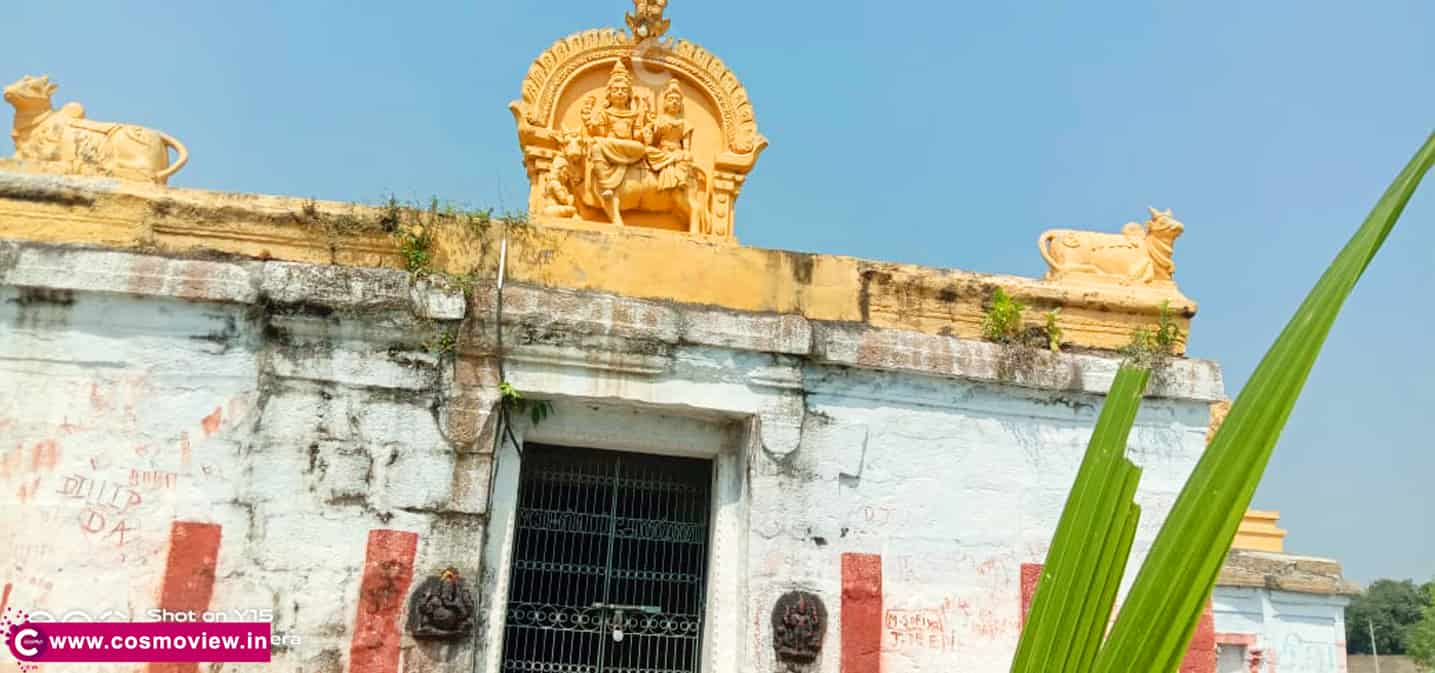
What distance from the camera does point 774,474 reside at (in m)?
6.28

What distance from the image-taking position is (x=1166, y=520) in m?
0.85

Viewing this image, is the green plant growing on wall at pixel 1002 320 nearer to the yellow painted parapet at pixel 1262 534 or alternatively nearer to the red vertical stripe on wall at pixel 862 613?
the red vertical stripe on wall at pixel 862 613

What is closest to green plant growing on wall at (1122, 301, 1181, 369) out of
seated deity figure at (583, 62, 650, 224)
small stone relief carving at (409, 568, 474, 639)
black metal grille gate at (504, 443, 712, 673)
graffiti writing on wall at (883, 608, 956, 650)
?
graffiti writing on wall at (883, 608, 956, 650)

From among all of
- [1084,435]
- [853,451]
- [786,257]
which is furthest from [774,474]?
[1084,435]

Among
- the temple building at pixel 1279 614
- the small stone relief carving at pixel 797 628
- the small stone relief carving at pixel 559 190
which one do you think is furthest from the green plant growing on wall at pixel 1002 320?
the temple building at pixel 1279 614

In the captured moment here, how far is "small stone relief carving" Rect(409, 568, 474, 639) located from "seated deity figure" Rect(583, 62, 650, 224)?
233 cm

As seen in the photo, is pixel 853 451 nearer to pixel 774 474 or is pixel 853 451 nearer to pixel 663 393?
pixel 774 474

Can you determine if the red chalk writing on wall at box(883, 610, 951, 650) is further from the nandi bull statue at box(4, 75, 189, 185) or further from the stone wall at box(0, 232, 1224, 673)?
the nandi bull statue at box(4, 75, 189, 185)

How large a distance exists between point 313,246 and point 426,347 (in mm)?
876

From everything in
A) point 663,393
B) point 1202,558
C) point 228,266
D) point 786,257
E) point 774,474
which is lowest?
point 1202,558

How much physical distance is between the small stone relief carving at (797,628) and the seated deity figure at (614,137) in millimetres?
2427

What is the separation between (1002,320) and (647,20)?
2.87 m

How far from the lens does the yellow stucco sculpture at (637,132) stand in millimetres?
6969

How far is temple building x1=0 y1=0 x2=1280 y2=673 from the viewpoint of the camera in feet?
18.9
